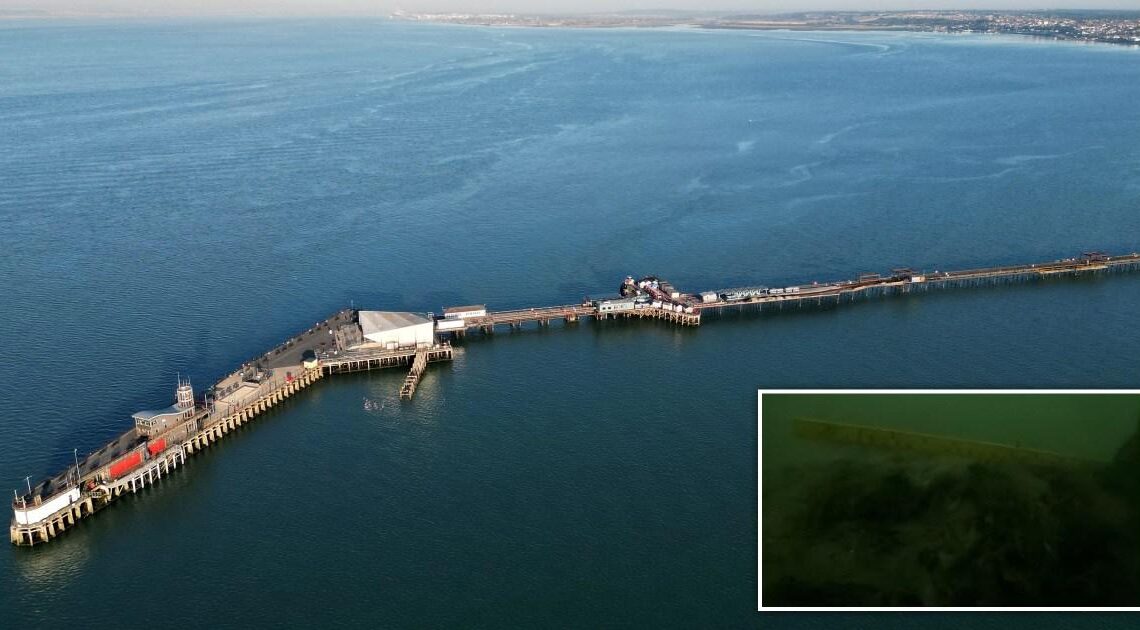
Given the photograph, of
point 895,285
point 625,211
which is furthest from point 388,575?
point 625,211

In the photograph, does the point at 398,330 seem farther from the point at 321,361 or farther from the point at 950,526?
the point at 950,526

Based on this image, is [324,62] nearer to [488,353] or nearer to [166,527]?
[488,353]

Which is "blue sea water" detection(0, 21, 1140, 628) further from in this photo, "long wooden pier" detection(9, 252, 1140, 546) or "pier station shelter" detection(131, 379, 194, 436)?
"pier station shelter" detection(131, 379, 194, 436)

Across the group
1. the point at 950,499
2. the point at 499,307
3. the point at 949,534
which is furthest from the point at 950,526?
the point at 499,307

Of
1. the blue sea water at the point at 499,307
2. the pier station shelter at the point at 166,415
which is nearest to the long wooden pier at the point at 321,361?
the pier station shelter at the point at 166,415

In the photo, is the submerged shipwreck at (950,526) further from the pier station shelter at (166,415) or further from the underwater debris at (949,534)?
the pier station shelter at (166,415)

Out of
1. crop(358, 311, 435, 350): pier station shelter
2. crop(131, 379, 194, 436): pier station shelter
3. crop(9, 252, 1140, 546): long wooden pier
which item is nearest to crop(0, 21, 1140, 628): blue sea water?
crop(9, 252, 1140, 546): long wooden pier
